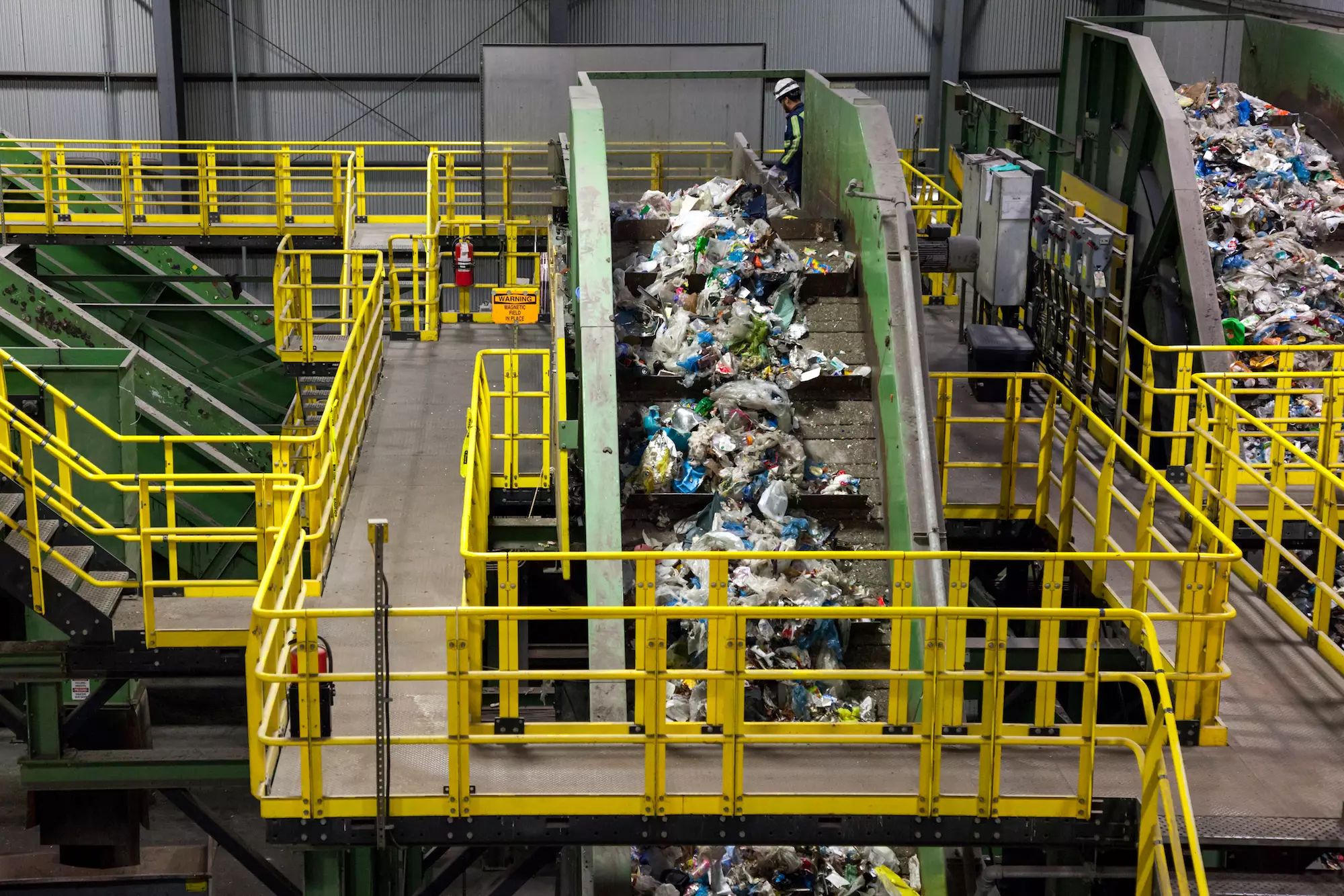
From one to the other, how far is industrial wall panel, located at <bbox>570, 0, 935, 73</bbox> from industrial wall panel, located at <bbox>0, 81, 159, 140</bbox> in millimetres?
6833

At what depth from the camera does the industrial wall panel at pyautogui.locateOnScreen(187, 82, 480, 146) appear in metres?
24.3

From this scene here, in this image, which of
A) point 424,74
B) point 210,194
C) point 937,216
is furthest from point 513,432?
point 424,74

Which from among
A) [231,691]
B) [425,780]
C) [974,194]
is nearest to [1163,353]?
[974,194]

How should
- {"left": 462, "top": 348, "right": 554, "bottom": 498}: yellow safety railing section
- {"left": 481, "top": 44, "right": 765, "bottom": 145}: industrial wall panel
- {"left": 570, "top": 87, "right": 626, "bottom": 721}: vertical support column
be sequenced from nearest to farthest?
{"left": 570, "top": 87, "right": 626, "bottom": 721}: vertical support column
{"left": 462, "top": 348, "right": 554, "bottom": 498}: yellow safety railing section
{"left": 481, "top": 44, "right": 765, "bottom": 145}: industrial wall panel

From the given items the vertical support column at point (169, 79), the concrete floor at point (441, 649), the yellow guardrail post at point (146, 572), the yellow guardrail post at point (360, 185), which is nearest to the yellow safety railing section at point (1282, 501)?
the concrete floor at point (441, 649)

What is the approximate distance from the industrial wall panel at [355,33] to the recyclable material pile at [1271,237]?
1315 cm

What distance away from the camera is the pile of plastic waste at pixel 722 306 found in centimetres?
971

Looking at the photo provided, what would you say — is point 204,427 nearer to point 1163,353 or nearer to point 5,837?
point 5,837

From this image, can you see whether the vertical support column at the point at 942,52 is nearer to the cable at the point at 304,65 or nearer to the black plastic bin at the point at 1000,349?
the cable at the point at 304,65

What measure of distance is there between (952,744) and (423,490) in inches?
203

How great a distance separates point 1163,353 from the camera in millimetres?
12164

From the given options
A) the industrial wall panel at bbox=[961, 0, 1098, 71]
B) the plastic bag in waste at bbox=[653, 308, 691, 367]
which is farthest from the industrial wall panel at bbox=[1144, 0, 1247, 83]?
the plastic bag in waste at bbox=[653, 308, 691, 367]

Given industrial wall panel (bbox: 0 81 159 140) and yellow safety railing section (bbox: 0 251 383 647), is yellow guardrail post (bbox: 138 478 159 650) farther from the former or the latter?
industrial wall panel (bbox: 0 81 159 140)

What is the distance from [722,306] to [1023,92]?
17079mm
